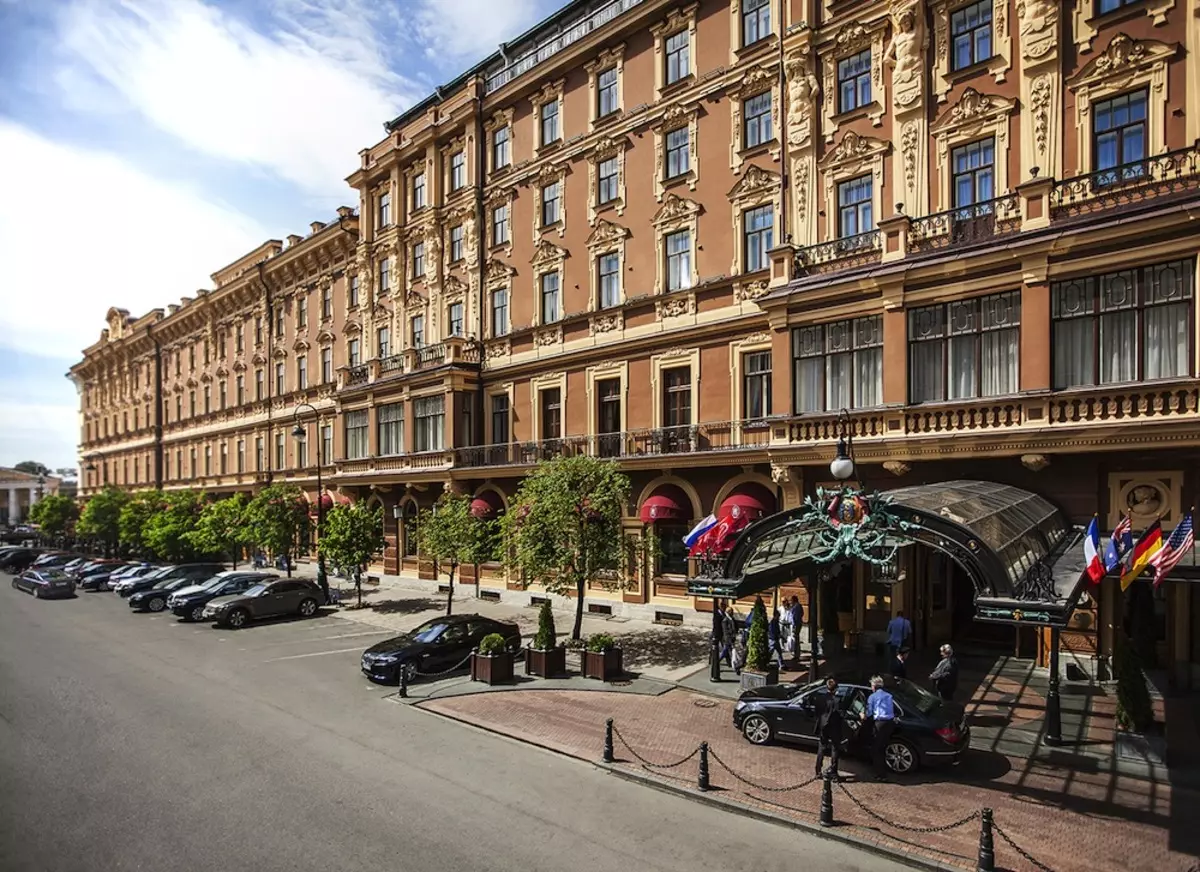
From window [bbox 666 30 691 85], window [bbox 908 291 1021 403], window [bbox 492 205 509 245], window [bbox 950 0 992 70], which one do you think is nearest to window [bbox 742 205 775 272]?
window [bbox 908 291 1021 403]

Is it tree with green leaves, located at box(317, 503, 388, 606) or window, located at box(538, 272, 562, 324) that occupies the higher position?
window, located at box(538, 272, 562, 324)

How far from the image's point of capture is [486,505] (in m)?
30.9

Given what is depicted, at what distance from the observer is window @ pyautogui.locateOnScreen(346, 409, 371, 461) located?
3894 cm

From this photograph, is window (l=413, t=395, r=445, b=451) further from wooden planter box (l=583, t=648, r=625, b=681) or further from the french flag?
the french flag

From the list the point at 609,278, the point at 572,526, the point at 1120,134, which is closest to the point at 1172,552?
the point at 1120,134

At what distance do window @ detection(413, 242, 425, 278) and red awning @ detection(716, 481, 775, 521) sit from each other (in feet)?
70.7

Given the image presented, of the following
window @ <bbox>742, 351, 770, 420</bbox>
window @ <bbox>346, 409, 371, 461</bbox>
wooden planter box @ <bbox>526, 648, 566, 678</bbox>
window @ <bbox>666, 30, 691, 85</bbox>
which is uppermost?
window @ <bbox>666, 30, 691, 85</bbox>

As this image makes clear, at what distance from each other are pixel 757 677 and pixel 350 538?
19078 mm

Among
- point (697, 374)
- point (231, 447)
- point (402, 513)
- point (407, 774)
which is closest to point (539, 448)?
point (697, 374)

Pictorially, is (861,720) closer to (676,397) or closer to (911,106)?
(676,397)

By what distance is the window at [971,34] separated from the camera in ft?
64.7

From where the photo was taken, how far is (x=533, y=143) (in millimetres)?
31859

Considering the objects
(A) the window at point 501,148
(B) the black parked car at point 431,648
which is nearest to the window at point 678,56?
(A) the window at point 501,148

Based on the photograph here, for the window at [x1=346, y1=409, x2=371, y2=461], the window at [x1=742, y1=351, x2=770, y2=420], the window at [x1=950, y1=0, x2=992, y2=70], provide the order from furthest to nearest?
the window at [x1=346, y1=409, x2=371, y2=461], the window at [x1=742, y1=351, x2=770, y2=420], the window at [x1=950, y1=0, x2=992, y2=70]
